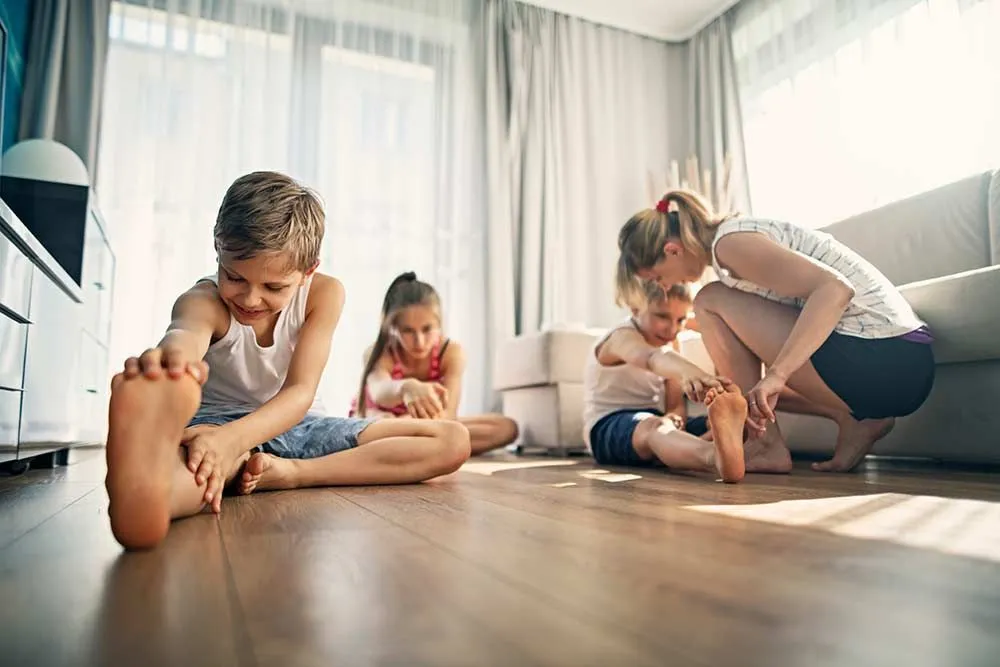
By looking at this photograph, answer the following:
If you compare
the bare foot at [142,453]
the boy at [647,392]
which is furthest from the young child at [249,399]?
the boy at [647,392]

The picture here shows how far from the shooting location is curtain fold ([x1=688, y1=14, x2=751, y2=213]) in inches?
Result: 168

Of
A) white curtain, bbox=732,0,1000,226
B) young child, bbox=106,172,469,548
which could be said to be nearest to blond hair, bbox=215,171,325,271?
young child, bbox=106,172,469,548

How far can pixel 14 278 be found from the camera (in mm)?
1511

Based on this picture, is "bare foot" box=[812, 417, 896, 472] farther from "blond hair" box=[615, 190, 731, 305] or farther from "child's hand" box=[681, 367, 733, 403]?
"blond hair" box=[615, 190, 731, 305]

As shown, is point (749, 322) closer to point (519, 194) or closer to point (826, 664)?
point (826, 664)

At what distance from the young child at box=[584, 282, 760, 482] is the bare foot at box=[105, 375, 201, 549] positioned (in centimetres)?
106

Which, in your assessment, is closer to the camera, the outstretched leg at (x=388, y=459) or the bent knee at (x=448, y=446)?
the outstretched leg at (x=388, y=459)

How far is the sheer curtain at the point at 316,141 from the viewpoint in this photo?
3582 mm

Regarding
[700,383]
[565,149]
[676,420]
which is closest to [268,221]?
[700,383]

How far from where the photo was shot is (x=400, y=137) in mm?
4113

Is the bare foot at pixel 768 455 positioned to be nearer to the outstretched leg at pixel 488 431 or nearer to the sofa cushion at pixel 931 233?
the sofa cushion at pixel 931 233

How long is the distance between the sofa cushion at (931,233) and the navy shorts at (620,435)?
101cm

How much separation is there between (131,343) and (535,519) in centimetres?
308

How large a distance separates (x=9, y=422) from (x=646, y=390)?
1623mm
